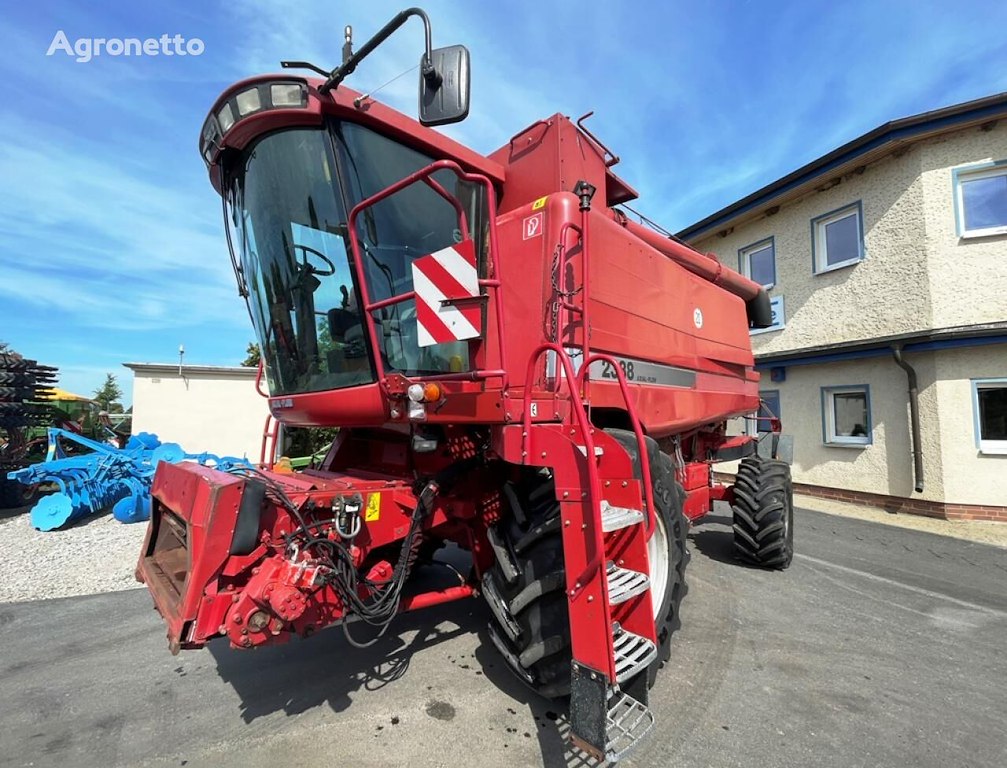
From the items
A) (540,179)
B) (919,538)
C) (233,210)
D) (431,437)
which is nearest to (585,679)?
(431,437)

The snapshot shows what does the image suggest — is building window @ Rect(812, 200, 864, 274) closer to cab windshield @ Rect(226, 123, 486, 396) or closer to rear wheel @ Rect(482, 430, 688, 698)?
rear wheel @ Rect(482, 430, 688, 698)

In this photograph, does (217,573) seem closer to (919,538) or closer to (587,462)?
(587,462)

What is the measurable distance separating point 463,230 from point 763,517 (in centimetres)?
436

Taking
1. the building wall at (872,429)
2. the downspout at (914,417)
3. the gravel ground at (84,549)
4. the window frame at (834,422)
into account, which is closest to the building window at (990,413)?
the building wall at (872,429)

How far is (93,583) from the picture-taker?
4984 mm

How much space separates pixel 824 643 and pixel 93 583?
20.9ft

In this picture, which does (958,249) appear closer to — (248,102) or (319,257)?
(319,257)

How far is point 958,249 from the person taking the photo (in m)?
7.90

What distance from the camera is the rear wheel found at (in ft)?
8.03

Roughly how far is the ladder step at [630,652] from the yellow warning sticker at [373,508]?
52.0 inches

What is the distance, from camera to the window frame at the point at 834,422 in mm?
8742

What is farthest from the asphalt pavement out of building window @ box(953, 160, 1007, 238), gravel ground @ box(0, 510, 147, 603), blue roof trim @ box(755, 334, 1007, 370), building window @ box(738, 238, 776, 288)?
building window @ box(738, 238, 776, 288)

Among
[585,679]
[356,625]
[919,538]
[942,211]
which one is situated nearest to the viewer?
[585,679]

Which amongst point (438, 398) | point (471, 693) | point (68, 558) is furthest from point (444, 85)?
point (68, 558)
